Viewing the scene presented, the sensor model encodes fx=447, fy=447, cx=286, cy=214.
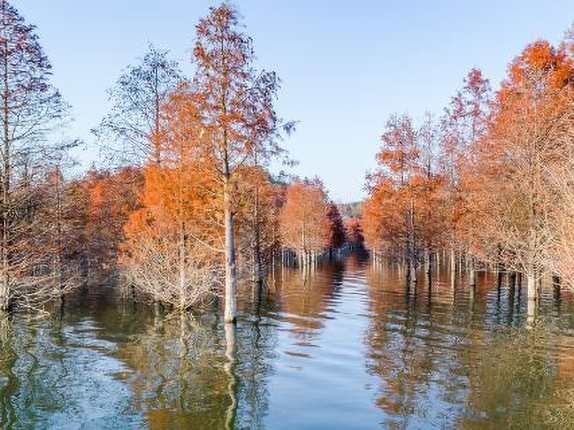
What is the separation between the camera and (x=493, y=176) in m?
26.1

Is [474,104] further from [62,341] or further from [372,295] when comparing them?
[62,341]

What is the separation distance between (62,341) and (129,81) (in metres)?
14.6

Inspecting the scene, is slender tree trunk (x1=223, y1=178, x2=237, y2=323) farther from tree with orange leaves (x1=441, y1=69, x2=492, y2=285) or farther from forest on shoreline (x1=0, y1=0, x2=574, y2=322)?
tree with orange leaves (x1=441, y1=69, x2=492, y2=285)

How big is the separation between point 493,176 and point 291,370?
19336 mm

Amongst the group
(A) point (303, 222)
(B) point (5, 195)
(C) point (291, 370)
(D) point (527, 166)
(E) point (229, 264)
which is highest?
(D) point (527, 166)

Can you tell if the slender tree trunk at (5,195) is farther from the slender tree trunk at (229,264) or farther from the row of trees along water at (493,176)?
the row of trees along water at (493,176)

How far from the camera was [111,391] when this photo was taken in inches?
406

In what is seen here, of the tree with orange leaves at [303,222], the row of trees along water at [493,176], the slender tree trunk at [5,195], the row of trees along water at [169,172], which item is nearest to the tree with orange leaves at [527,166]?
the row of trees along water at [493,176]

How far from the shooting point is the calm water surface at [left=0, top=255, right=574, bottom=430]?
8.95 m

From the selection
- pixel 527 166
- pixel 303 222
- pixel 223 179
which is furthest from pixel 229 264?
pixel 303 222

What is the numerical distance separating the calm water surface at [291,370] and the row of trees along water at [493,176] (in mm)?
4334

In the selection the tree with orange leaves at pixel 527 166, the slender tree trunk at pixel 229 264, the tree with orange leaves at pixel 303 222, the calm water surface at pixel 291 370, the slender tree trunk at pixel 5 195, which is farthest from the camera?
the tree with orange leaves at pixel 303 222

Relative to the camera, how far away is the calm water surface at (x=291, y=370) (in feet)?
29.3

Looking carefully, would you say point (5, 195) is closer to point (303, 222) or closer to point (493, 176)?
point (493, 176)
